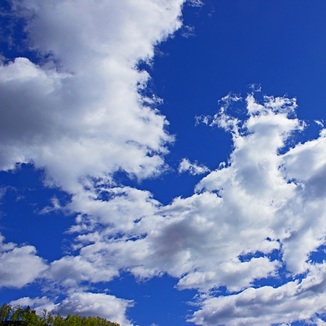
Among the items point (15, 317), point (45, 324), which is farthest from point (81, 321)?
point (15, 317)

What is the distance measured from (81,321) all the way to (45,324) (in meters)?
17.3

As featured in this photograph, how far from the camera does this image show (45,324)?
192375 millimetres

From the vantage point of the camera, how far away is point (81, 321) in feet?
653

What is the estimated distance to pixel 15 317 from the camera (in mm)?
197125

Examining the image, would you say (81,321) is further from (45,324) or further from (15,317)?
(15,317)

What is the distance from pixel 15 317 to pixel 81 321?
32199 mm

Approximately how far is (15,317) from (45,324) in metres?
16.9
